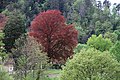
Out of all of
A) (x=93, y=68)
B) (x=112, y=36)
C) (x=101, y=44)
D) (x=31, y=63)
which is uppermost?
(x=93, y=68)

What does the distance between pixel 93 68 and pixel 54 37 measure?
62.6 feet

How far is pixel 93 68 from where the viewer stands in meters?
20.4

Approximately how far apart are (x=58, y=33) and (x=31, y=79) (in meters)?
13.2

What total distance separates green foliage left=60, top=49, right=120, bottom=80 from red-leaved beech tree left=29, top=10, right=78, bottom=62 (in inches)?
701

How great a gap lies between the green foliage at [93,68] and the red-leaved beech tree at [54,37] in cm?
1780

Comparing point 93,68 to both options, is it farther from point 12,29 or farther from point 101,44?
point 101,44

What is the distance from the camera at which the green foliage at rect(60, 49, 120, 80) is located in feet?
66.4

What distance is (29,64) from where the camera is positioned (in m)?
27.2

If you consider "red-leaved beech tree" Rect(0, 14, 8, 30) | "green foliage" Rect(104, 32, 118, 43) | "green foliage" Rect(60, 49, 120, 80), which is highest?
"red-leaved beech tree" Rect(0, 14, 8, 30)

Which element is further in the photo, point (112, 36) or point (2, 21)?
point (112, 36)

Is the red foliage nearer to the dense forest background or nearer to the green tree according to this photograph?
the dense forest background

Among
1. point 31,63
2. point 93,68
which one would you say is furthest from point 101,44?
point 93,68

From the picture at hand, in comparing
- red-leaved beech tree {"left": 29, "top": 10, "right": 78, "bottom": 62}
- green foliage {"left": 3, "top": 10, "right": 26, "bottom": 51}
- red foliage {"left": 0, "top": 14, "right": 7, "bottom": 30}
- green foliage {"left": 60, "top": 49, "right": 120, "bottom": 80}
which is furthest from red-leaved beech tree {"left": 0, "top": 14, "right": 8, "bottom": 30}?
green foliage {"left": 60, "top": 49, "right": 120, "bottom": 80}

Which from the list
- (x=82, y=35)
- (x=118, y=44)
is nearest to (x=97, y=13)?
(x=82, y=35)
